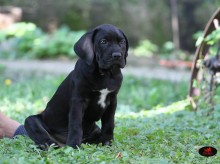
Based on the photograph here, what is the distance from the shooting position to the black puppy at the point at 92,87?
4.42 meters

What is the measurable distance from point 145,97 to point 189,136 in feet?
14.1

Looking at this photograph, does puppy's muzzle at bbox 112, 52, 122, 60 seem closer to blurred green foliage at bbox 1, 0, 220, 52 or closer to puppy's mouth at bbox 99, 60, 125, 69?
puppy's mouth at bbox 99, 60, 125, 69

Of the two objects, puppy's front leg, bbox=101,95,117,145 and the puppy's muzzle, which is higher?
the puppy's muzzle

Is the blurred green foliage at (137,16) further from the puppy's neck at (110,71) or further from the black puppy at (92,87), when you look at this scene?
the puppy's neck at (110,71)

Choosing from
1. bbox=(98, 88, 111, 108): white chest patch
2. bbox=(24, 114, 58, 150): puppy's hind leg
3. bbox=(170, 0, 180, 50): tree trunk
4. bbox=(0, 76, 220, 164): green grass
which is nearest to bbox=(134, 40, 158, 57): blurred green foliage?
bbox=(170, 0, 180, 50): tree trunk

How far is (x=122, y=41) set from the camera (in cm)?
448

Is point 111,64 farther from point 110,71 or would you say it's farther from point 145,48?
point 145,48

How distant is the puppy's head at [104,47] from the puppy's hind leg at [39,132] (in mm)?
736

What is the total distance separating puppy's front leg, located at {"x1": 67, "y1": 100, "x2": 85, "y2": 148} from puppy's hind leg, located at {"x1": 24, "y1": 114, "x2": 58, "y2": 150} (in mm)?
205

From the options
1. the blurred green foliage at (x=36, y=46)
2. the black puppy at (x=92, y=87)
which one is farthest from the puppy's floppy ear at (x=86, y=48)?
the blurred green foliage at (x=36, y=46)

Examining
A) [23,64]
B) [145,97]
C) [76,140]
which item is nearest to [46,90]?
[145,97]

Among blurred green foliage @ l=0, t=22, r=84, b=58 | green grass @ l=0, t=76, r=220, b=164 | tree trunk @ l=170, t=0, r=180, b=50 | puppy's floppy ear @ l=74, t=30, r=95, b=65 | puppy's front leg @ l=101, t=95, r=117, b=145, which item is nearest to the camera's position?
green grass @ l=0, t=76, r=220, b=164

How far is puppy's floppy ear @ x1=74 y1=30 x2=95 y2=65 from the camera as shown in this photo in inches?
176

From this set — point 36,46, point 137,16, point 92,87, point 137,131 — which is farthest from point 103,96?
point 137,16
